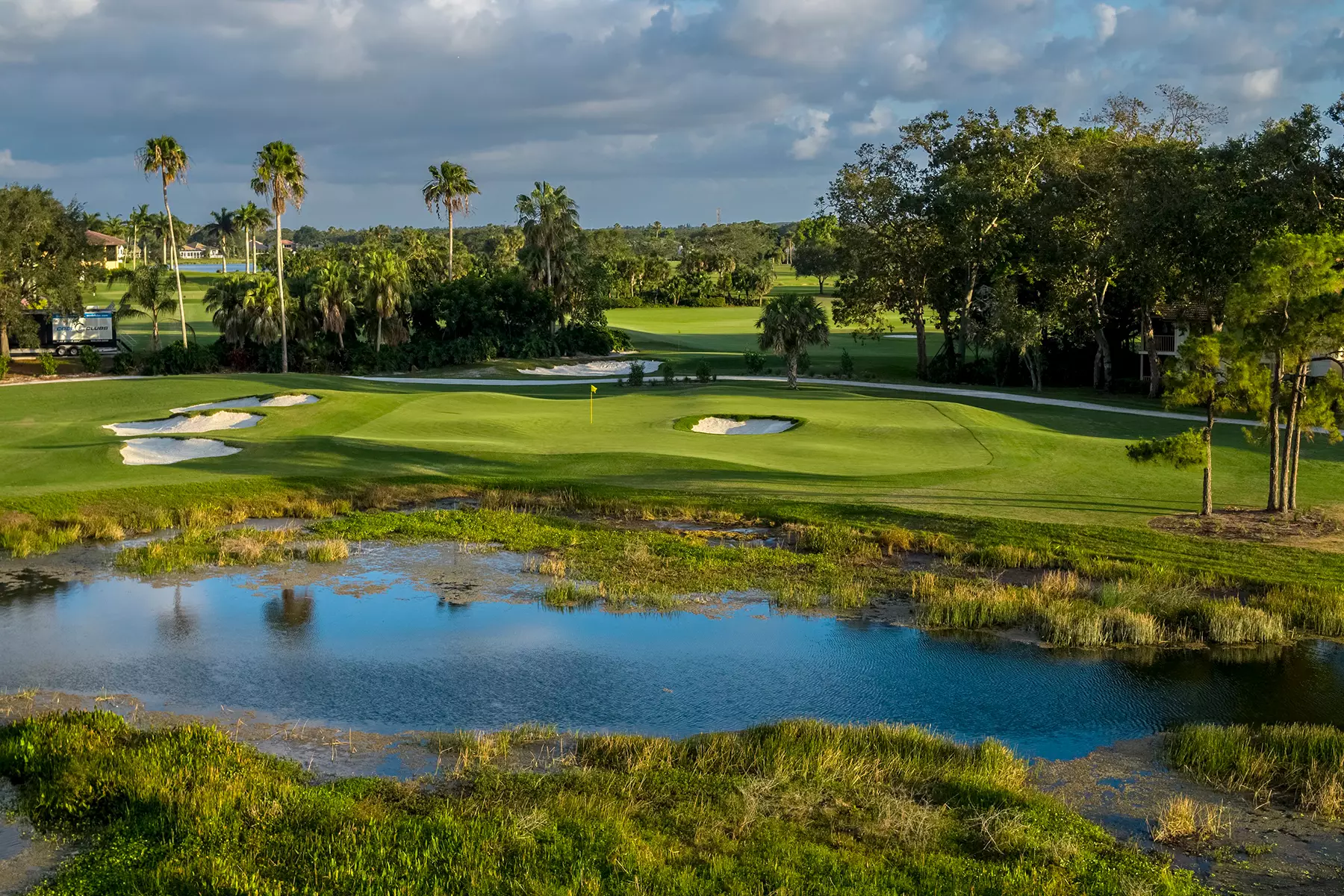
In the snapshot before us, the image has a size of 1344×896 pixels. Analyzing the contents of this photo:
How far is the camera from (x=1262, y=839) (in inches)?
472

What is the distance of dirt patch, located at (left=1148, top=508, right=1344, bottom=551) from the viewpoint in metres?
23.8

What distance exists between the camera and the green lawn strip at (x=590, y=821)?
10.4 m

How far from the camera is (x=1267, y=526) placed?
24.8 metres

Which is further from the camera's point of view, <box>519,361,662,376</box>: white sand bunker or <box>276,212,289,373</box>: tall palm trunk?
<box>519,361,662,376</box>: white sand bunker

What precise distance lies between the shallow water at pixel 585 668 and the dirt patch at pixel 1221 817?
1.98 ft

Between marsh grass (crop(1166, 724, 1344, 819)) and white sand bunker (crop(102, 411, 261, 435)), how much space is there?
3093 cm

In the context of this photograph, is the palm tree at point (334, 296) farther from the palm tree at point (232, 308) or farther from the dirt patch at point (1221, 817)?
the dirt patch at point (1221, 817)

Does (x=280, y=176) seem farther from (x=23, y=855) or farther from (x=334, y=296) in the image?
(x=23, y=855)

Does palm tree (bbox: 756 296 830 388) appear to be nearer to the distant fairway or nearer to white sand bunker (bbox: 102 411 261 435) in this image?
the distant fairway

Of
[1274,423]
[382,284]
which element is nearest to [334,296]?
[382,284]

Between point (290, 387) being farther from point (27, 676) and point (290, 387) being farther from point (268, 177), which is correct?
point (27, 676)

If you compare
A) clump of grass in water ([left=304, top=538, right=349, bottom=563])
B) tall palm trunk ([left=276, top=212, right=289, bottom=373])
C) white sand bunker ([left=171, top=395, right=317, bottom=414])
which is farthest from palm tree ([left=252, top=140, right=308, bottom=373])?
clump of grass in water ([left=304, top=538, right=349, bottom=563])

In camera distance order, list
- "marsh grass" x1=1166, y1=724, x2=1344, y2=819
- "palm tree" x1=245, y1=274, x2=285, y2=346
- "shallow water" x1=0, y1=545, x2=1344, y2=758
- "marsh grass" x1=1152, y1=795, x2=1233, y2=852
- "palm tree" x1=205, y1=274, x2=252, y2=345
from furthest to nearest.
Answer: "palm tree" x1=205, y1=274, x2=252, y2=345, "palm tree" x1=245, y1=274, x2=285, y2=346, "shallow water" x1=0, y1=545, x2=1344, y2=758, "marsh grass" x1=1166, y1=724, x2=1344, y2=819, "marsh grass" x1=1152, y1=795, x2=1233, y2=852

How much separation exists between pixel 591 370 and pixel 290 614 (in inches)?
2118
